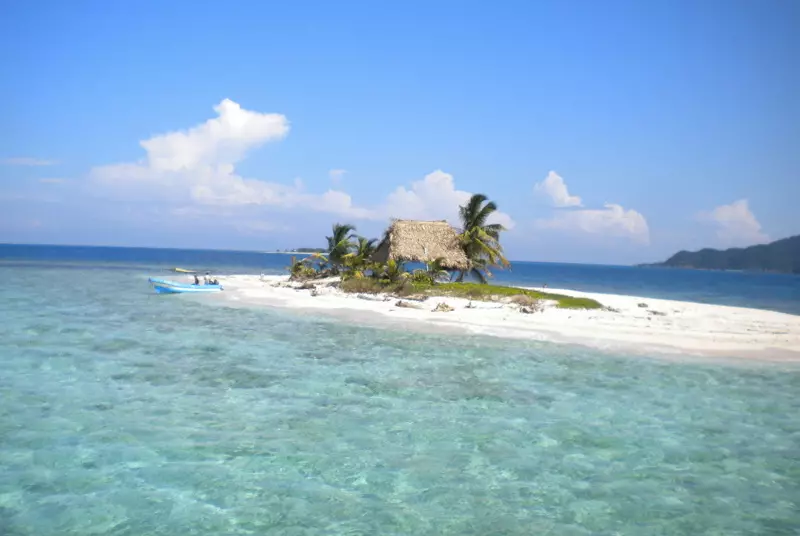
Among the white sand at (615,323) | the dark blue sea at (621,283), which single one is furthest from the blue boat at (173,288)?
the dark blue sea at (621,283)

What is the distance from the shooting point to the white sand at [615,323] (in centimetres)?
1898

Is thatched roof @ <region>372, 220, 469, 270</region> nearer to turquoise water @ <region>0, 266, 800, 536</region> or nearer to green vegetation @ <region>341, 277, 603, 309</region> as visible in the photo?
green vegetation @ <region>341, 277, 603, 309</region>

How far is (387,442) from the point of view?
9.27 meters

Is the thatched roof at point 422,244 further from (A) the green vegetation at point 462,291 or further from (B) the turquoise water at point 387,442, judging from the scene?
(B) the turquoise water at point 387,442

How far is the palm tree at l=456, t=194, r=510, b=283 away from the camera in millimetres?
35438

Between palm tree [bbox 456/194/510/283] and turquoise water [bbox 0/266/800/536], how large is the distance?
1909cm

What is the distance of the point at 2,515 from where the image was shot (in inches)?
254

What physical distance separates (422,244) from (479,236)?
11.4 ft

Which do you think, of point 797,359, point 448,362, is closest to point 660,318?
point 797,359

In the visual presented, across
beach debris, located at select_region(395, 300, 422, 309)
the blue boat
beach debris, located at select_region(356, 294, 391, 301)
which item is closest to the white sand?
beach debris, located at select_region(356, 294, 391, 301)

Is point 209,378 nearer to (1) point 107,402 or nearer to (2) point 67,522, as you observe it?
(1) point 107,402

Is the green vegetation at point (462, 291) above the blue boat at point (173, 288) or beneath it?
above

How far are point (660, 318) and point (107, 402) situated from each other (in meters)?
21.3

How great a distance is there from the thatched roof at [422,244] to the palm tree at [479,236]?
756 mm
